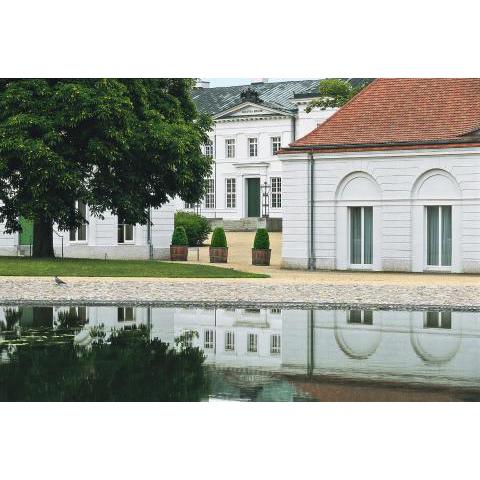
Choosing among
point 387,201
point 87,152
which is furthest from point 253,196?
point 87,152

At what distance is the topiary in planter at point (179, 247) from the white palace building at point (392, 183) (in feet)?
23.5

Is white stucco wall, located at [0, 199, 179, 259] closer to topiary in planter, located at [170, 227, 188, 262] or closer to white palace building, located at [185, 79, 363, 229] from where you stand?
topiary in planter, located at [170, 227, 188, 262]

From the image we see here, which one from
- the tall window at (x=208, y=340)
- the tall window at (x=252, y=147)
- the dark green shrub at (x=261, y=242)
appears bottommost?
the tall window at (x=208, y=340)

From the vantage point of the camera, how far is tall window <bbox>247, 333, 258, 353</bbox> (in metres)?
16.0

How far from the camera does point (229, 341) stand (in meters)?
17.0

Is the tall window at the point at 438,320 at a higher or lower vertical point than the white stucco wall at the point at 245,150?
lower

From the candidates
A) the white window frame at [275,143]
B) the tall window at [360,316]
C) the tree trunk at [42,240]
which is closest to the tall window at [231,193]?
the white window frame at [275,143]

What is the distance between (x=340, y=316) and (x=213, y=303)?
11.7 ft

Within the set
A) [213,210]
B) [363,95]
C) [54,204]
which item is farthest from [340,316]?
[213,210]

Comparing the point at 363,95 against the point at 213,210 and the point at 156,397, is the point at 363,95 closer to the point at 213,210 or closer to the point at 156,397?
the point at 156,397

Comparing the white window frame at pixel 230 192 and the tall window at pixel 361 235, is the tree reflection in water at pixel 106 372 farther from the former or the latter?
the white window frame at pixel 230 192

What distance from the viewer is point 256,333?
1817cm

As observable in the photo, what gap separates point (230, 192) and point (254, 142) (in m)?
4.40

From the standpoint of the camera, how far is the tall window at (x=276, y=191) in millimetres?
78525
